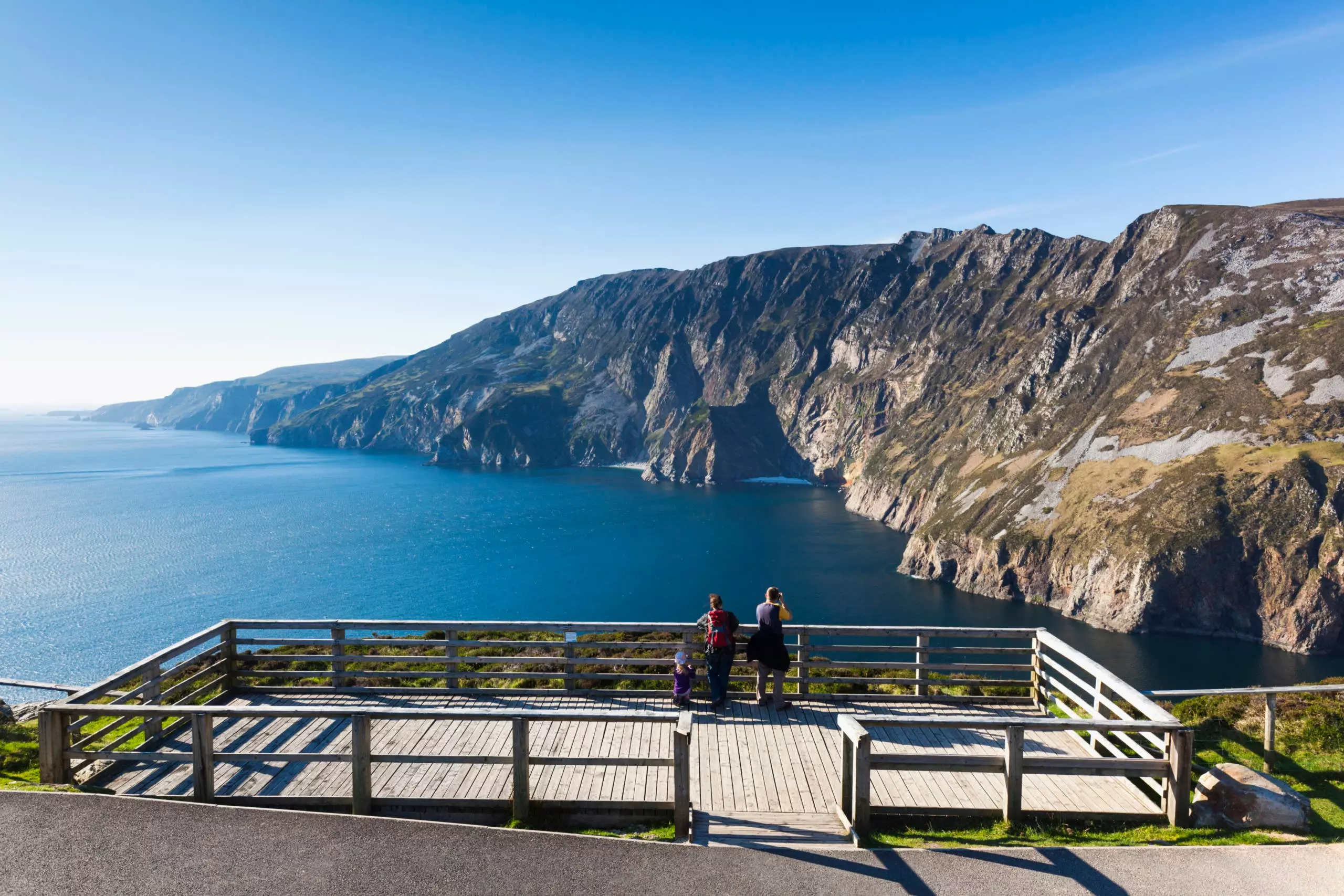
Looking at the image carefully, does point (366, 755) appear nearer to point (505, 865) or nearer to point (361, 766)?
point (361, 766)

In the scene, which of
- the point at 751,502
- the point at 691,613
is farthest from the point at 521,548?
the point at 751,502

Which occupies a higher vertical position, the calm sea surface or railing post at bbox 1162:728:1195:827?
railing post at bbox 1162:728:1195:827

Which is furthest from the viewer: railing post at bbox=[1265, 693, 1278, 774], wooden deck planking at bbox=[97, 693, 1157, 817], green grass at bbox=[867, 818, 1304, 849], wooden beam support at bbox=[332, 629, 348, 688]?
wooden beam support at bbox=[332, 629, 348, 688]

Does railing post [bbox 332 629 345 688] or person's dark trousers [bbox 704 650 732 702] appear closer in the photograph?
person's dark trousers [bbox 704 650 732 702]

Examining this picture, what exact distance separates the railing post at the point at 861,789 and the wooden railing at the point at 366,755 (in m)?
2.07

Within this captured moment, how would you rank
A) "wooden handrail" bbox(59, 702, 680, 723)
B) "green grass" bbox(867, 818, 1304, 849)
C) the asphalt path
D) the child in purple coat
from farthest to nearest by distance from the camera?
the child in purple coat → "wooden handrail" bbox(59, 702, 680, 723) → "green grass" bbox(867, 818, 1304, 849) → the asphalt path

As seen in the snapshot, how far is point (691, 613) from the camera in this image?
8744cm

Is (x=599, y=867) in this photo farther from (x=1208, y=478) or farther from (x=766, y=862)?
(x=1208, y=478)

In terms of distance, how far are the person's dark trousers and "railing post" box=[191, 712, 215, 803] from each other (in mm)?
7965

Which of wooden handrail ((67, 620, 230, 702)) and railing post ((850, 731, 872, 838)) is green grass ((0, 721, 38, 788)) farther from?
railing post ((850, 731, 872, 838))

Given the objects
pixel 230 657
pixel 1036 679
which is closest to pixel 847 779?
pixel 1036 679

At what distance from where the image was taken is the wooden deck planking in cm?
1037

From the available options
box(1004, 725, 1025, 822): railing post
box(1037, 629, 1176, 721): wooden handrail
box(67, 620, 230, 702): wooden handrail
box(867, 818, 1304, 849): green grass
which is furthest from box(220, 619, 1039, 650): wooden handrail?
box(867, 818, 1304, 849): green grass

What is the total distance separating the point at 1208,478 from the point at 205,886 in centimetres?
11043
